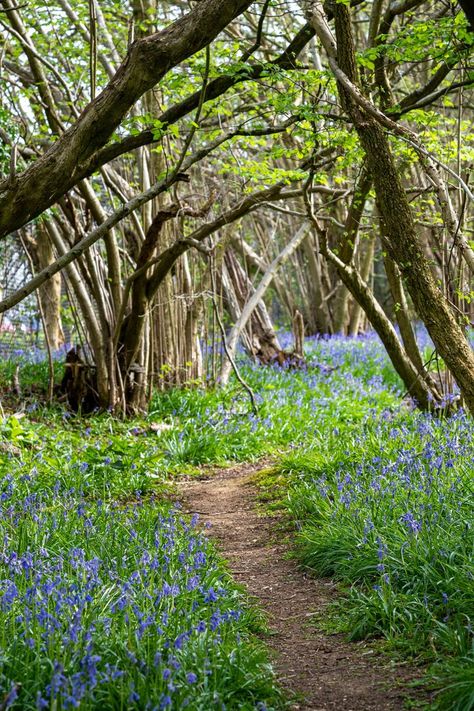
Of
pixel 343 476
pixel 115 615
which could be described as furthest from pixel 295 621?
pixel 343 476

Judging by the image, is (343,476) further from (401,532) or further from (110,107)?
(110,107)

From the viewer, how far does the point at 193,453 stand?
A: 7.94 meters

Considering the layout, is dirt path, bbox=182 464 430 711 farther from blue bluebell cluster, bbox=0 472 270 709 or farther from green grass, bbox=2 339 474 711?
blue bluebell cluster, bbox=0 472 270 709

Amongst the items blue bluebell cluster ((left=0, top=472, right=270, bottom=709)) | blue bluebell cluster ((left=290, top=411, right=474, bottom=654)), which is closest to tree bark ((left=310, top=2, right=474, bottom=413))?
blue bluebell cluster ((left=290, top=411, right=474, bottom=654))

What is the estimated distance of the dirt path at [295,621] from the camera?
317 cm

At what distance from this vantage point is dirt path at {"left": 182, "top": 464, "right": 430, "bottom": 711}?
10.4ft

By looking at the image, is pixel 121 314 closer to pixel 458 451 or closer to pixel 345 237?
pixel 345 237

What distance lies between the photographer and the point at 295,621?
409 cm

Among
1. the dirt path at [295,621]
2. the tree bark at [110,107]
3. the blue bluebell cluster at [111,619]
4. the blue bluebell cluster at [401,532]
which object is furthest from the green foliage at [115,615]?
the tree bark at [110,107]

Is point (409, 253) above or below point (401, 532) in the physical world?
above

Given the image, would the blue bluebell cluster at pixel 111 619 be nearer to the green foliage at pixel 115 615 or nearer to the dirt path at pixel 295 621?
the green foliage at pixel 115 615

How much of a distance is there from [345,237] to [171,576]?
5.81 metres

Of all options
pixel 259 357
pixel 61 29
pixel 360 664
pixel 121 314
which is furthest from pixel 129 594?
pixel 259 357

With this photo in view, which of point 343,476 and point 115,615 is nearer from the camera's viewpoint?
point 115,615
